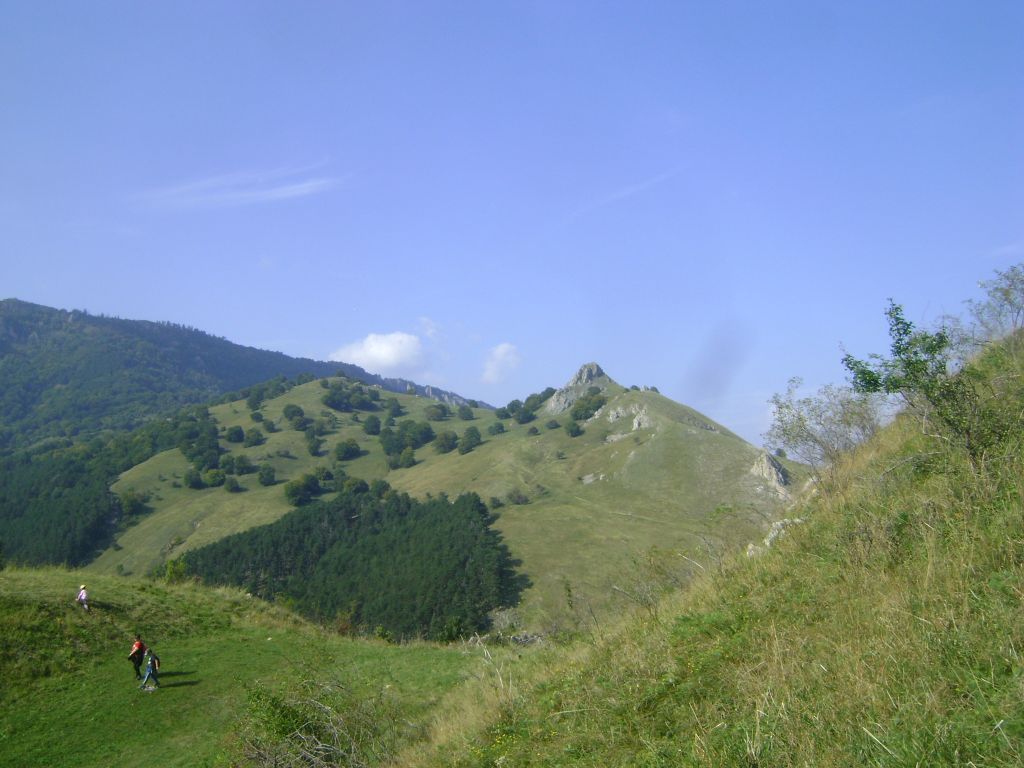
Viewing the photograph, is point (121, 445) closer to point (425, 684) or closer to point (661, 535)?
point (661, 535)

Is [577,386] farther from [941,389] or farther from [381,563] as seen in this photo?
[941,389]

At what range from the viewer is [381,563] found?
7756cm

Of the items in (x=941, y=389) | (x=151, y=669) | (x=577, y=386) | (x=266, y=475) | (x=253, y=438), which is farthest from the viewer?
(x=577, y=386)

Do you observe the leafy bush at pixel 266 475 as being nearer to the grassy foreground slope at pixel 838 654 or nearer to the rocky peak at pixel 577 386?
the rocky peak at pixel 577 386

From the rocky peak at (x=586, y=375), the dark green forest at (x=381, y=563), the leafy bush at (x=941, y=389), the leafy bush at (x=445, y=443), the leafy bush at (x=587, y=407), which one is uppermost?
the rocky peak at (x=586, y=375)

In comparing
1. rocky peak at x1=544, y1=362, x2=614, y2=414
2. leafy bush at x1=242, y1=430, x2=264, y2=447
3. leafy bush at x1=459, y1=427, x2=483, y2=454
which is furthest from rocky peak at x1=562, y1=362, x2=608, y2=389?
leafy bush at x1=242, y1=430, x2=264, y2=447

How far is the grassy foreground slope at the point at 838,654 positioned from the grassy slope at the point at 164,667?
5.41 meters

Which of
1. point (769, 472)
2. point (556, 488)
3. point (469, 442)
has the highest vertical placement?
point (469, 442)

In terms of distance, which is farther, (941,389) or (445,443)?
(445,443)

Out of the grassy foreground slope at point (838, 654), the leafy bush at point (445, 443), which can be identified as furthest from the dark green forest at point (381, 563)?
the grassy foreground slope at point (838, 654)

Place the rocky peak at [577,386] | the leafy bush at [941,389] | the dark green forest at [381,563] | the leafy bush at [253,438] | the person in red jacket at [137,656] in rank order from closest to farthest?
the leafy bush at [941,389] → the person in red jacket at [137,656] → the dark green forest at [381,563] → the leafy bush at [253,438] → the rocky peak at [577,386]

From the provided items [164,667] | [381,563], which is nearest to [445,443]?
[381,563]

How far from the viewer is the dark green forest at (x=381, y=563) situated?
64.0 metres

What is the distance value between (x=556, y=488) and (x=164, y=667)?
84224mm
